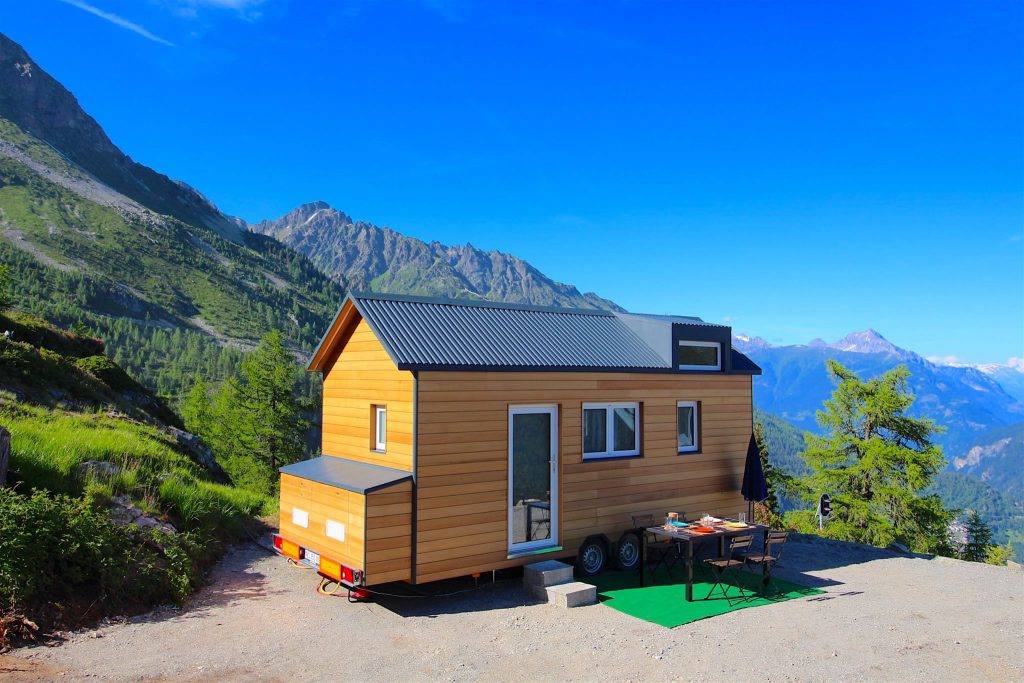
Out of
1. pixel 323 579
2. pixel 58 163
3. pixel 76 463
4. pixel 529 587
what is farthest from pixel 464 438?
pixel 58 163

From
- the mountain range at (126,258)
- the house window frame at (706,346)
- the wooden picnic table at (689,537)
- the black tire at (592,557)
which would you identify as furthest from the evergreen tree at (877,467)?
the mountain range at (126,258)

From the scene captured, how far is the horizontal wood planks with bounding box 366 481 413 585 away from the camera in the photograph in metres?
8.83

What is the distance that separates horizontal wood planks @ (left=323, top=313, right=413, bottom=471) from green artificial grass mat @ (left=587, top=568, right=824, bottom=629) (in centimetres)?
373

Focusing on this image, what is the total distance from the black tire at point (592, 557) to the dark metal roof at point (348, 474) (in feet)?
11.2

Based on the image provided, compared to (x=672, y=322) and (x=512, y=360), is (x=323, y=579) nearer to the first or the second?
(x=512, y=360)

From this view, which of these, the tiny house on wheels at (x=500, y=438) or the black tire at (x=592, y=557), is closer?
the tiny house on wheels at (x=500, y=438)

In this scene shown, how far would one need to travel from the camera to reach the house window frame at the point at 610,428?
37.0ft

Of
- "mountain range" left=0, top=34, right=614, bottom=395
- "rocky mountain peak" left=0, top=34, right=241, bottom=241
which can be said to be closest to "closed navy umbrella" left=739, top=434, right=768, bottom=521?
"mountain range" left=0, top=34, right=614, bottom=395

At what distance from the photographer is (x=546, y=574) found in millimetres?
9719

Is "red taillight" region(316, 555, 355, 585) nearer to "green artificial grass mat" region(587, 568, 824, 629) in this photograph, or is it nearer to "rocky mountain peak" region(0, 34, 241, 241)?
"green artificial grass mat" region(587, 568, 824, 629)

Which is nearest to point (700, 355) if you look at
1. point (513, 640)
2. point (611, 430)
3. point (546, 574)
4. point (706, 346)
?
point (706, 346)

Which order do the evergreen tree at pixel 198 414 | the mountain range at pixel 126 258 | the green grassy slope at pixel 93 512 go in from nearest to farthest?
the green grassy slope at pixel 93 512 → the evergreen tree at pixel 198 414 → the mountain range at pixel 126 258

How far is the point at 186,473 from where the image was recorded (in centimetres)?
1348

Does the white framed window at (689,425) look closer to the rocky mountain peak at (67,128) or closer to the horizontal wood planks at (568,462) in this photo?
the horizontal wood planks at (568,462)
